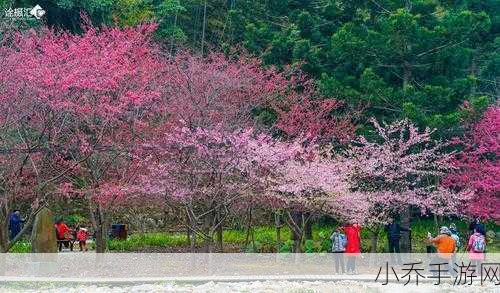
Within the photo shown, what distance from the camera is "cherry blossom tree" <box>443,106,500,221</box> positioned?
23.0 metres

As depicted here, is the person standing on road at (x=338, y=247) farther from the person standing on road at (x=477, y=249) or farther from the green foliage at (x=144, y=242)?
the green foliage at (x=144, y=242)

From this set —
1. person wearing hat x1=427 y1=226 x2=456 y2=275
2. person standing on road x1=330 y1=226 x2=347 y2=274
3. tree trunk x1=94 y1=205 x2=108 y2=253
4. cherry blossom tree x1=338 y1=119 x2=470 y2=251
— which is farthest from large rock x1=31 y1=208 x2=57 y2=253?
person wearing hat x1=427 y1=226 x2=456 y2=275

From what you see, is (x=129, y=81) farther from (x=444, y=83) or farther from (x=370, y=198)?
(x=444, y=83)

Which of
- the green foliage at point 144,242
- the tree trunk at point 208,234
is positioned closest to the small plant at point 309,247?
the tree trunk at point 208,234

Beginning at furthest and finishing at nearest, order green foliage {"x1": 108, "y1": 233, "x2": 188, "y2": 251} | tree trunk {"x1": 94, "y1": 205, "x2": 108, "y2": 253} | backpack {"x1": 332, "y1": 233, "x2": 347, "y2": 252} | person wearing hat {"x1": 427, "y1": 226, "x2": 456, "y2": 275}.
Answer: green foliage {"x1": 108, "y1": 233, "x2": 188, "y2": 251} → tree trunk {"x1": 94, "y1": 205, "x2": 108, "y2": 253} → backpack {"x1": 332, "y1": 233, "x2": 347, "y2": 252} → person wearing hat {"x1": 427, "y1": 226, "x2": 456, "y2": 275}

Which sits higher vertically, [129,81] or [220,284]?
[129,81]

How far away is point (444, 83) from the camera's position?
953 inches

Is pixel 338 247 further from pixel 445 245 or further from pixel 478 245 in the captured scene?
pixel 478 245

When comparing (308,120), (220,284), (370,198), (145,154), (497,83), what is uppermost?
(497,83)

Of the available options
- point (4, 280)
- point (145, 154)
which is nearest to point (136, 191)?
point (145, 154)

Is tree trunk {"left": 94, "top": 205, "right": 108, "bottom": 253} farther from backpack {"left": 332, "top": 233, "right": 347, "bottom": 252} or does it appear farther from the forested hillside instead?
the forested hillside

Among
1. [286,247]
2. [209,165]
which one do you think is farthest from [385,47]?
[209,165]

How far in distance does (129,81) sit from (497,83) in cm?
1567

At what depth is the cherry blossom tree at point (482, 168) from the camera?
2297 cm
